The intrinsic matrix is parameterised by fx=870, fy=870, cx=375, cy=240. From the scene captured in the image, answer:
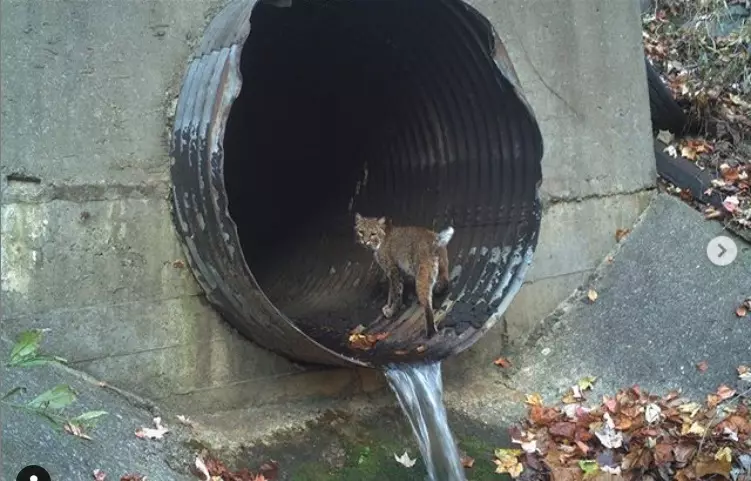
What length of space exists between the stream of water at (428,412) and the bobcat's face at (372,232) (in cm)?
100

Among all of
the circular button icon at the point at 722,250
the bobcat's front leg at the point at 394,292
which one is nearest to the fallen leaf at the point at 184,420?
the bobcat's front leg at the point at 394,292

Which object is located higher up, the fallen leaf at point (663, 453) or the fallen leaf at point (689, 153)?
the fallen leaf at point (689, 153)

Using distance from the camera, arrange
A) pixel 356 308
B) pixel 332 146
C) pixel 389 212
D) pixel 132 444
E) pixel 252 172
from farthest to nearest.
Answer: pixel 252 172
pixel 332 146
pixel 389 212
pixel 356 308
pixel 132 444

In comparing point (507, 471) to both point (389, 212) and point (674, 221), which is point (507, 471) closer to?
point (389, 212)

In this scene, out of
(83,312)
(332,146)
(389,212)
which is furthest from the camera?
(332,146)

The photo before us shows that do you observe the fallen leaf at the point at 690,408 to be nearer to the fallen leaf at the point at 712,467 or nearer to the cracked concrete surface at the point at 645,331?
the cracked concrete surface at the point at 645,331

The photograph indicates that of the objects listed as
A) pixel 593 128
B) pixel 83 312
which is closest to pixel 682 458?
pixel 593 128

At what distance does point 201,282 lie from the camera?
5.20 metres

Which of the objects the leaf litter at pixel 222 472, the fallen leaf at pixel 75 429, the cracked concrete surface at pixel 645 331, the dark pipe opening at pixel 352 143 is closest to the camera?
the fallen leaf at pixel 75 429

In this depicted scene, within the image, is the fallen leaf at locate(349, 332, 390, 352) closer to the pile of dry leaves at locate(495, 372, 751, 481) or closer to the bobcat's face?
the bobcat's face

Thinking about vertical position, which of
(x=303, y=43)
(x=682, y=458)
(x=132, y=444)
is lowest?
(x=682, y=458)

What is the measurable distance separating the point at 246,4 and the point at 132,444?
2450 mm

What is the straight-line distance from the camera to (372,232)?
5.94 metres

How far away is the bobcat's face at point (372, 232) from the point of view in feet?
19.4
